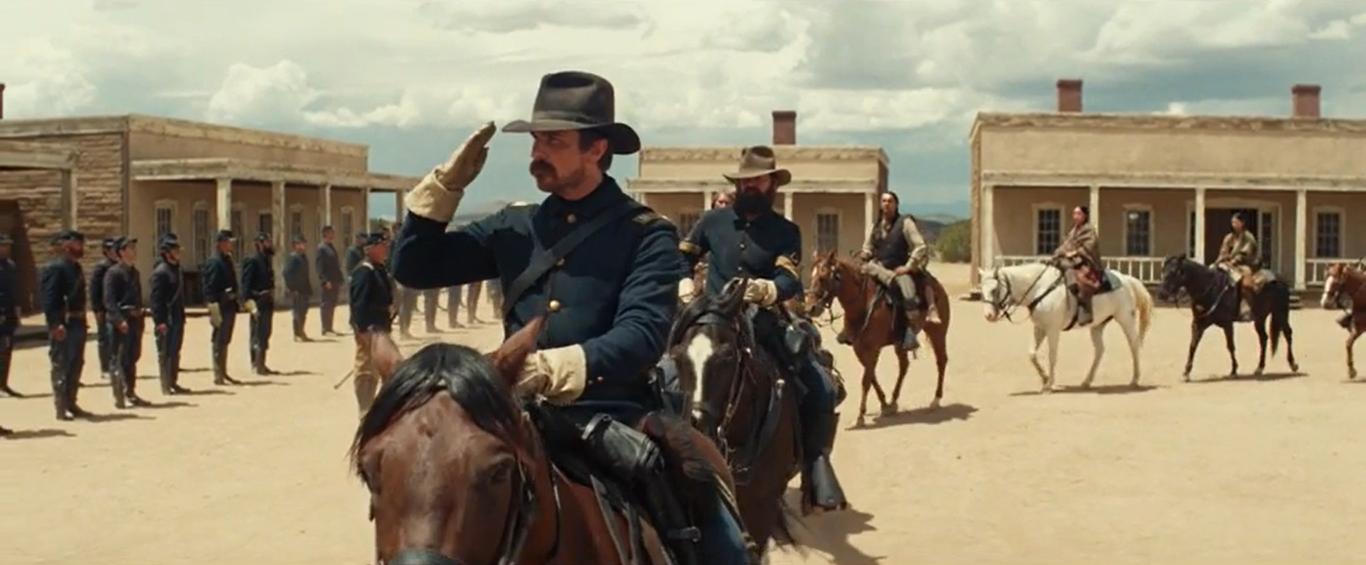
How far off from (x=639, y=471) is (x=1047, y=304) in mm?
14335

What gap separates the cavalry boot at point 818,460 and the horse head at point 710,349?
0.67 metres

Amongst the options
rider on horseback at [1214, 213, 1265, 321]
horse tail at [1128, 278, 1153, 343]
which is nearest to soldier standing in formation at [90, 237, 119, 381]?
horse tail at [1128, 278, 1153, 343]

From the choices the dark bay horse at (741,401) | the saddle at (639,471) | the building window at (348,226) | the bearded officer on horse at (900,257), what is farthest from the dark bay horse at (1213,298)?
the building window at (348,226)

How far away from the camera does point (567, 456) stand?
340cm

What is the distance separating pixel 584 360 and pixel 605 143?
29.0 inches

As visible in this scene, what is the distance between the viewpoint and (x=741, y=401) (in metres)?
6.66

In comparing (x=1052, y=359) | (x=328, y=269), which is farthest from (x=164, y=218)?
(x=1052, y=359)

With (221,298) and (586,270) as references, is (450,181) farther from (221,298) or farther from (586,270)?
(221,298)

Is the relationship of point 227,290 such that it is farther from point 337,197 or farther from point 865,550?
point 337,197

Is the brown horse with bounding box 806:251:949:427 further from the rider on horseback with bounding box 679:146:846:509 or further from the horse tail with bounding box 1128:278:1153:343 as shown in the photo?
the rider on horseback with bounding box 679:146:846:509

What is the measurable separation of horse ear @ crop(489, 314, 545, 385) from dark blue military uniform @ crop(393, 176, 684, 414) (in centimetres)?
56

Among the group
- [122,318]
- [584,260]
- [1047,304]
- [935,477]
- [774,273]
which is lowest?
[935,477]

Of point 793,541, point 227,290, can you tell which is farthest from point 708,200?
point 793,541

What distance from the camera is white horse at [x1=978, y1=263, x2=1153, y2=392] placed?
55.7 ft
